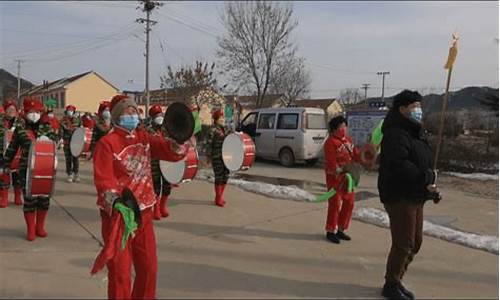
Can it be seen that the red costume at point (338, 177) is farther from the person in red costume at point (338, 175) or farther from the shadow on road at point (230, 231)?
the shadow on road at point (230, 231)

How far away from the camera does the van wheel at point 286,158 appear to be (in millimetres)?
15609

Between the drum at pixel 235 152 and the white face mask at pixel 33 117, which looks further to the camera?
the drum at pixel 235 152

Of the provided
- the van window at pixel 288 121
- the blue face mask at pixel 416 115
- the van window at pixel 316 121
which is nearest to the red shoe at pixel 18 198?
the blue face mask at pixel 416 115

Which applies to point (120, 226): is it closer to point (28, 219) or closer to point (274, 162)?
point (28, 219)

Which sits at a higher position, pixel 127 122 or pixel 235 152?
pixel 127 122

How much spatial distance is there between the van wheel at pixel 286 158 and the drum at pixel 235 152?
7238 mm

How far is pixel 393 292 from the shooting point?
170 inches

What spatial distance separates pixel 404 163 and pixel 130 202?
2.29 meters

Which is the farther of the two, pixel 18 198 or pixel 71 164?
pixel 71 164

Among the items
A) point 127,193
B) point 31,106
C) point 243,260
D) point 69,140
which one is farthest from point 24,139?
point 69,140

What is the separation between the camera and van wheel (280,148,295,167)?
1561 cm

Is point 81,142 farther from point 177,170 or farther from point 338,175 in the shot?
point 338,175

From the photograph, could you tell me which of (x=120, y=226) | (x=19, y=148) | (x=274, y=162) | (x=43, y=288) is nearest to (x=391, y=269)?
(x=120, y=226)

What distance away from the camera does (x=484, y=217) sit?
795cm
